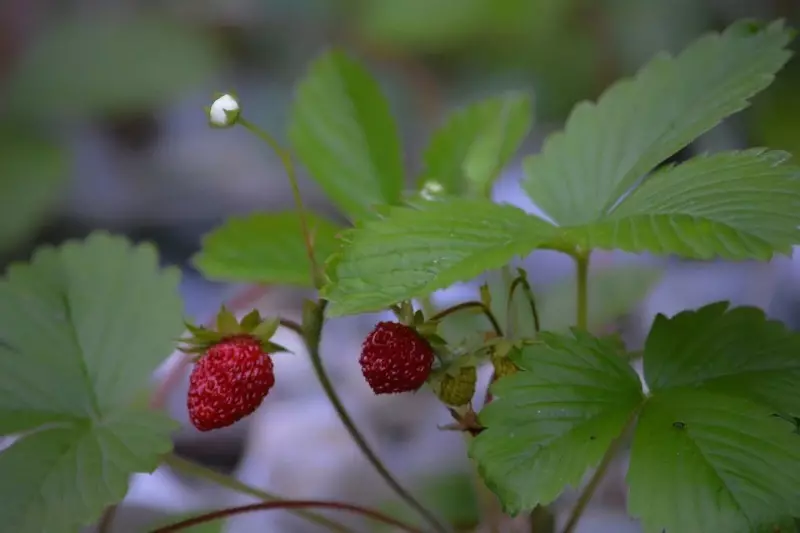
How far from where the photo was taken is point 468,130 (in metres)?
0.78

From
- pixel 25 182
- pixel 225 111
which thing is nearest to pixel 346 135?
pixel 225 111

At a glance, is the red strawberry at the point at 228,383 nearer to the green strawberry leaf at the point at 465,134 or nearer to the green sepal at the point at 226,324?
the green sepal at the point at 226,324

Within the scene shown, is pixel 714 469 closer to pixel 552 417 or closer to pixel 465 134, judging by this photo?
pixel 552 417

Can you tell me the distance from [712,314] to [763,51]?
0.62ft

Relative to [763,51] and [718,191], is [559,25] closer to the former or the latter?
[763,51]

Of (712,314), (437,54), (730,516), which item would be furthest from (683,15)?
(730,516)

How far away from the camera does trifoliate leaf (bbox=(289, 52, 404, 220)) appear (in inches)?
28.9

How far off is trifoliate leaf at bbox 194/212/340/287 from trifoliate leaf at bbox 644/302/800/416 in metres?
0.29

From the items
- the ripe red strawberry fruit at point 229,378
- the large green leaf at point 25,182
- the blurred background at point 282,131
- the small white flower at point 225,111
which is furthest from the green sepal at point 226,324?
the large green leaf at point 25,182

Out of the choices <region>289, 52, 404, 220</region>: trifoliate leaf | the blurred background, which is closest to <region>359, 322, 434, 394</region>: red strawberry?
<region>289, 52, 404, 220</region>: trifoliate leaf

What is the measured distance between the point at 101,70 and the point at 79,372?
1148 millimetres

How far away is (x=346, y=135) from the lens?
0.75 m

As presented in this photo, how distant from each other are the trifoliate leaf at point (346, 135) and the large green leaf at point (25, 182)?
827 millimetres

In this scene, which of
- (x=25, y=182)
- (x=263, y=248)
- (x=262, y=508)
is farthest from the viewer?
(x=25, y=182)
